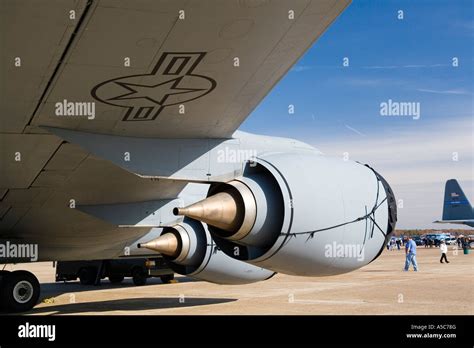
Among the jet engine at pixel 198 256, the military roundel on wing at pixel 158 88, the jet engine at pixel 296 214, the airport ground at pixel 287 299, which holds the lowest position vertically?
the airport ground at pixel 287 299

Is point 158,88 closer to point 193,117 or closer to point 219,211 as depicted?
point 193,117

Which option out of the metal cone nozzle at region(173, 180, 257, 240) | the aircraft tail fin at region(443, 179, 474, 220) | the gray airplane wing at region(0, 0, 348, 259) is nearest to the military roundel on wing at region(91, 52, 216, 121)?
the gray airplane wing at region(0, 0, 348, 259)

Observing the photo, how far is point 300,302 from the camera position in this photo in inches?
559

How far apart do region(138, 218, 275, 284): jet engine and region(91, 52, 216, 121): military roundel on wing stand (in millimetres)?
5425

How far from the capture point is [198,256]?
12633 mm

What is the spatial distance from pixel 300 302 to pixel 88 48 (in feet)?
33.9

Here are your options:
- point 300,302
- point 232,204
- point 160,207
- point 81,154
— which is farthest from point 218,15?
point 300,302

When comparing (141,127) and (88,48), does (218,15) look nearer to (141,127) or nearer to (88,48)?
(88,48)

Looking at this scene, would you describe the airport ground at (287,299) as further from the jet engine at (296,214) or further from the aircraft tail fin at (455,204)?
the aircraft tail fin at (455,204)

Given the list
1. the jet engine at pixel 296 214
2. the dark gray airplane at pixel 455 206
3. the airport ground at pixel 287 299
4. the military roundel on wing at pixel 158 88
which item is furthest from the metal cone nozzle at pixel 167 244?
the dark gray airplane at pixel 455 206

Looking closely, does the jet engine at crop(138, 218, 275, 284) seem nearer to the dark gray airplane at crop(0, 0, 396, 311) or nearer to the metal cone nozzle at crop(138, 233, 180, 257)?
the metal cone nozzle at crop(138, 233, 180, 257)

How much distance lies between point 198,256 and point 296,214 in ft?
20.9

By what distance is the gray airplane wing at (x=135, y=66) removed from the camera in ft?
16.8

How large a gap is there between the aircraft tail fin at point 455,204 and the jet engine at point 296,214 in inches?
3236
